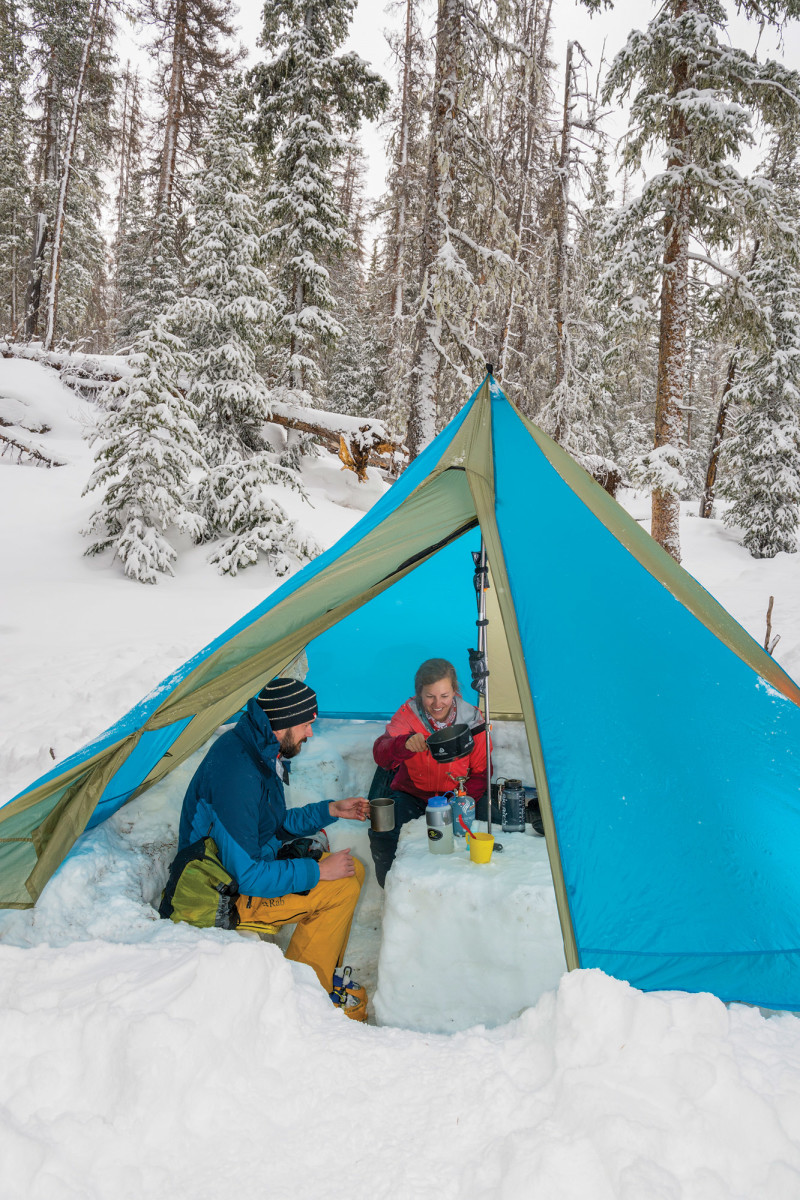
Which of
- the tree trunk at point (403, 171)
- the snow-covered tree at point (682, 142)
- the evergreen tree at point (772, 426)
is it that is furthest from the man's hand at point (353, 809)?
the evergreen tree at point (772, 426)

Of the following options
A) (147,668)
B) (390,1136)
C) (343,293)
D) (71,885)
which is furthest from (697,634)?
(343,293)

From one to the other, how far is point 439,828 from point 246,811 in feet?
2.71

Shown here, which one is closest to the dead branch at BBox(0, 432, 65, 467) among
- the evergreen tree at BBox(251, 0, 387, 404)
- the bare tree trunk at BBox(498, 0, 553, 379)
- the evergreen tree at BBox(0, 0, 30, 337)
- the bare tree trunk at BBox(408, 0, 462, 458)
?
the evergreen tree at BBox(251, 0, 387, 404)

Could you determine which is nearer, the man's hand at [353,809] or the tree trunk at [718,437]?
the man's hand at [353,809]

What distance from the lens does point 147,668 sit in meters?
6.04

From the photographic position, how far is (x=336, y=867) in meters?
3.01

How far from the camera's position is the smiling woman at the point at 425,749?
370cm

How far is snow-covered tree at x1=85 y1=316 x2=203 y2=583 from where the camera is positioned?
8656mm

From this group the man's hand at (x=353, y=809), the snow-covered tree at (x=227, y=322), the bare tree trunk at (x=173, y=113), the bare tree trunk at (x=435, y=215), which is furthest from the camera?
the bare tree trunk at (x=173, y=113)

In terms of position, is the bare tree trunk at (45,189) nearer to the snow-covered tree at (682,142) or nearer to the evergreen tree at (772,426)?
the snow-covered tree at (682,142)

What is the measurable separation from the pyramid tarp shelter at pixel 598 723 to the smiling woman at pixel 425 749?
90 centimetres

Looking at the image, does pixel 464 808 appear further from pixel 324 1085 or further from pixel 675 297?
pixel 675 297

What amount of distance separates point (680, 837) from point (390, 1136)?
127 centimetres

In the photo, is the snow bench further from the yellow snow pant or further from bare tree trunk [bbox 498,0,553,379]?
bare tree trunk [bbox 498,0,553,379]
